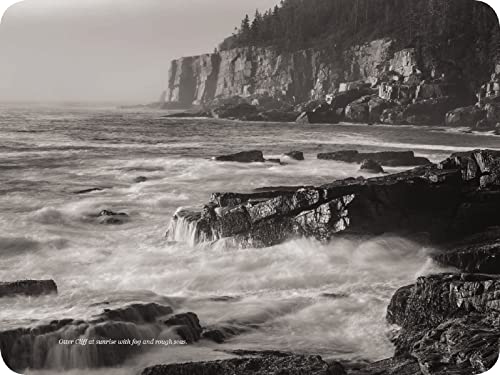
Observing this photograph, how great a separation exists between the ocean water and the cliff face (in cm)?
31

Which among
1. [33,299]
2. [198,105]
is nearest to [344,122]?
[198,105]

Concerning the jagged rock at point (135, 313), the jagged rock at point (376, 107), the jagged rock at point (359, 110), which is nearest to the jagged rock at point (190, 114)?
the jagged rock at point (359, 110)

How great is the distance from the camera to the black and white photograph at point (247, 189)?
14.3 ft

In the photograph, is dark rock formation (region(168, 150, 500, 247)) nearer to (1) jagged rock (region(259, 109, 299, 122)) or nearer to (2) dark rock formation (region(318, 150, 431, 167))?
(2) dark rock formation (region(318, 150, 431, 167))

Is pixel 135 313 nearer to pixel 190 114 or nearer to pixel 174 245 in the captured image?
pixel 174 245

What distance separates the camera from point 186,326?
14.6 ft

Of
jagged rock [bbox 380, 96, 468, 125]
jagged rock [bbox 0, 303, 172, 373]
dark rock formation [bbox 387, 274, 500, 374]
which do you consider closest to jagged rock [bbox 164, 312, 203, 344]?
jagged rock [bbox 0, 303, 172, 373]

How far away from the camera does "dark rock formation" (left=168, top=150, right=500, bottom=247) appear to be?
5512mm

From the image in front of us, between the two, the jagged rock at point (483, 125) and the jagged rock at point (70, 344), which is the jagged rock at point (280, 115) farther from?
the jagged rock at point (70, 344)

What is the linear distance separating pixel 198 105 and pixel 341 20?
149cm

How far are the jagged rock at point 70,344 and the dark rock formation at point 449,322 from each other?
1.83m

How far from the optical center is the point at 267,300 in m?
4.81

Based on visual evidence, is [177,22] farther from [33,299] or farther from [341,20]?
[33,299]

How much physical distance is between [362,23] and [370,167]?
1332mm
